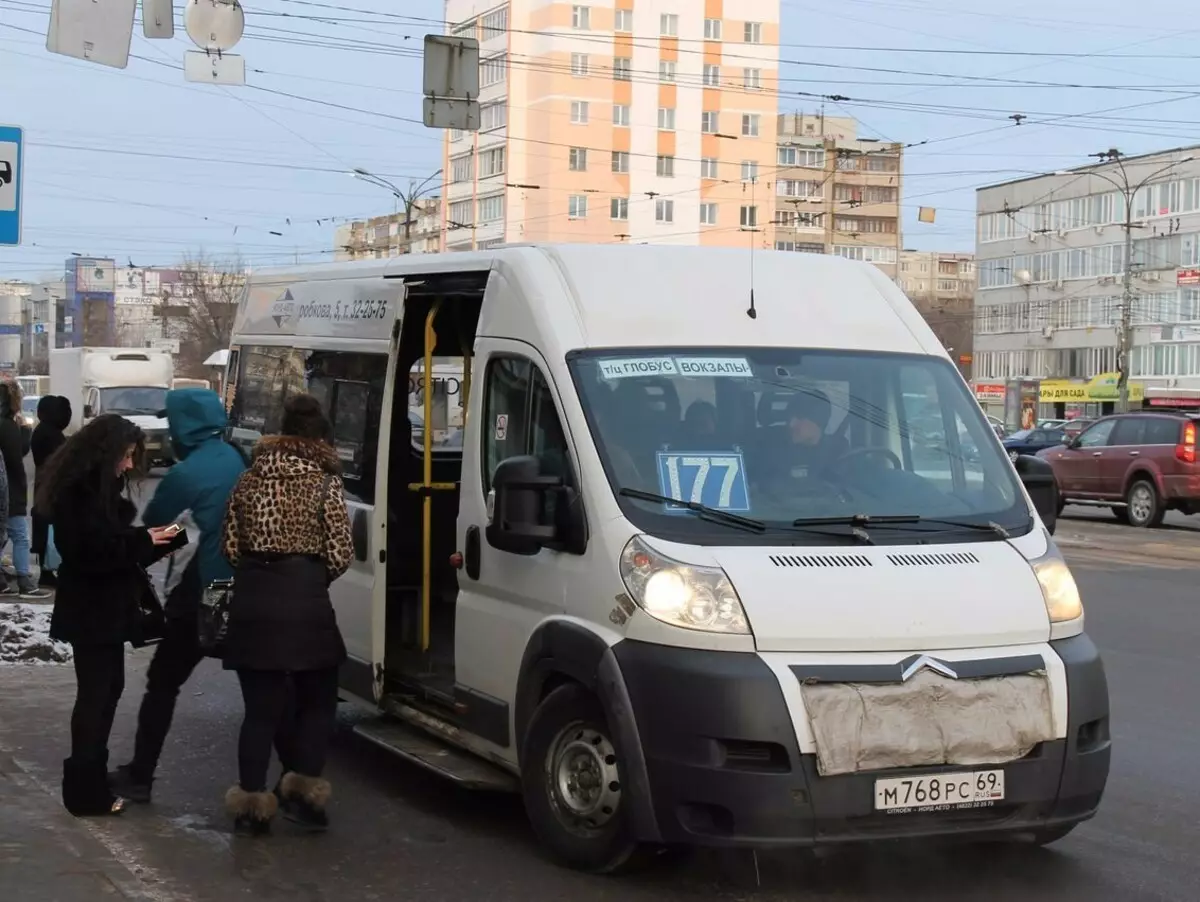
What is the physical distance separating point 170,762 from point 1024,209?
90379 millimetres

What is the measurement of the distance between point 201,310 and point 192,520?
3293 inches

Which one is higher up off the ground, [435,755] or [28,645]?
[435,755]

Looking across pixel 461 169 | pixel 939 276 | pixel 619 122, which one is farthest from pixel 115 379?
pixel 939 276

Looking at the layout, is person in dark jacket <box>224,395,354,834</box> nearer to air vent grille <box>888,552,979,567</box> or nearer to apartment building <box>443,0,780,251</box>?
air vent grille <box>888,552,979,567</box>

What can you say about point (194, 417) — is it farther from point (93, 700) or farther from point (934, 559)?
point (934, 559)

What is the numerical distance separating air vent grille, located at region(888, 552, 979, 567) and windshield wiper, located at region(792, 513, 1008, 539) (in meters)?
0.21

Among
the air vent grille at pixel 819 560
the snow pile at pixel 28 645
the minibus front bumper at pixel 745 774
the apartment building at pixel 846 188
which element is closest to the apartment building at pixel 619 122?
the apartment building at pixel 846 188

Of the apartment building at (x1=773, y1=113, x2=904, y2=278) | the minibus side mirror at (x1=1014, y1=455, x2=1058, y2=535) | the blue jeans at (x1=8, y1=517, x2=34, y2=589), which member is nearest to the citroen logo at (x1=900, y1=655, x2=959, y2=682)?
the minibus side mirror at (x1=1014, y1=455, x2=1058, y2=535)

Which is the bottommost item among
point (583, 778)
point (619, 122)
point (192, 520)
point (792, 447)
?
point (583, 778)

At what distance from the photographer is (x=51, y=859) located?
6.00m

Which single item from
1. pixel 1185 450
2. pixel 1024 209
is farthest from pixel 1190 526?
pixel 1024 209

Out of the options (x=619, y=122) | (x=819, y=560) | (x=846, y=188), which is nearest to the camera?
(x=819, y=560)

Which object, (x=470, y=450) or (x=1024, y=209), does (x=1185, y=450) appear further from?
(x=1024, y=209)

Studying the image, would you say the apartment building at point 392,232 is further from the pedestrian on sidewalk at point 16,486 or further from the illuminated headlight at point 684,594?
the illuminated headlight at point 684,594
